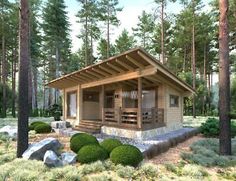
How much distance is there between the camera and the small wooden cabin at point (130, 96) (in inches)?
426

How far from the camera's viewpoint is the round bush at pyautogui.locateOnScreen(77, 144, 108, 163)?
731 cm

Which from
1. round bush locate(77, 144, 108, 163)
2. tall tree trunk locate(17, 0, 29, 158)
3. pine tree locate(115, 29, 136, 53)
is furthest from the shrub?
pine tree locate(115, 29, 136, 53)

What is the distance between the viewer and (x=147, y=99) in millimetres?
14055

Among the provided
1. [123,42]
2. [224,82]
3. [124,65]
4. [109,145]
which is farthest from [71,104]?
[123,42]

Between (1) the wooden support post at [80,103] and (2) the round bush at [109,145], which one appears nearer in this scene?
(2) the round bush at [109,145]

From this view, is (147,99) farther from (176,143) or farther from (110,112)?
(176,143)

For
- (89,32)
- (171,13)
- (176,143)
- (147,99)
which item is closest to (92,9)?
(89,32)

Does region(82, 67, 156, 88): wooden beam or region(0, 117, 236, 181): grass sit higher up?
region(82, 67, 156, 88): wooden beam

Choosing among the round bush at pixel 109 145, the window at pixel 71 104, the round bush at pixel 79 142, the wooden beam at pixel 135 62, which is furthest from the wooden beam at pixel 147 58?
the window at pixel 71 104

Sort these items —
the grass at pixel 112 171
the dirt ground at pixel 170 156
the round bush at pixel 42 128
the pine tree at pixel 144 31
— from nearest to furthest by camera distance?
the grass at pixel 112 171
the dirt ground at pixel 170 156
the round bush at pixel 42 128
the pine tree at pixel 144 31

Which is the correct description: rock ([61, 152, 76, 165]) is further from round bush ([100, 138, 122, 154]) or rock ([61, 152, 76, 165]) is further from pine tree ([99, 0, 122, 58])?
pine tree ([99, 0, 122, 58])

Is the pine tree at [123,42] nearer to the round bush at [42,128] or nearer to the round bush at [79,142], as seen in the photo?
the round bush at [42,128]

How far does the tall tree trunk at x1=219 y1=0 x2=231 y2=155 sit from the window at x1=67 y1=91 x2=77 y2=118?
1083 cm

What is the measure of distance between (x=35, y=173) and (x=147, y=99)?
8.56 metres
